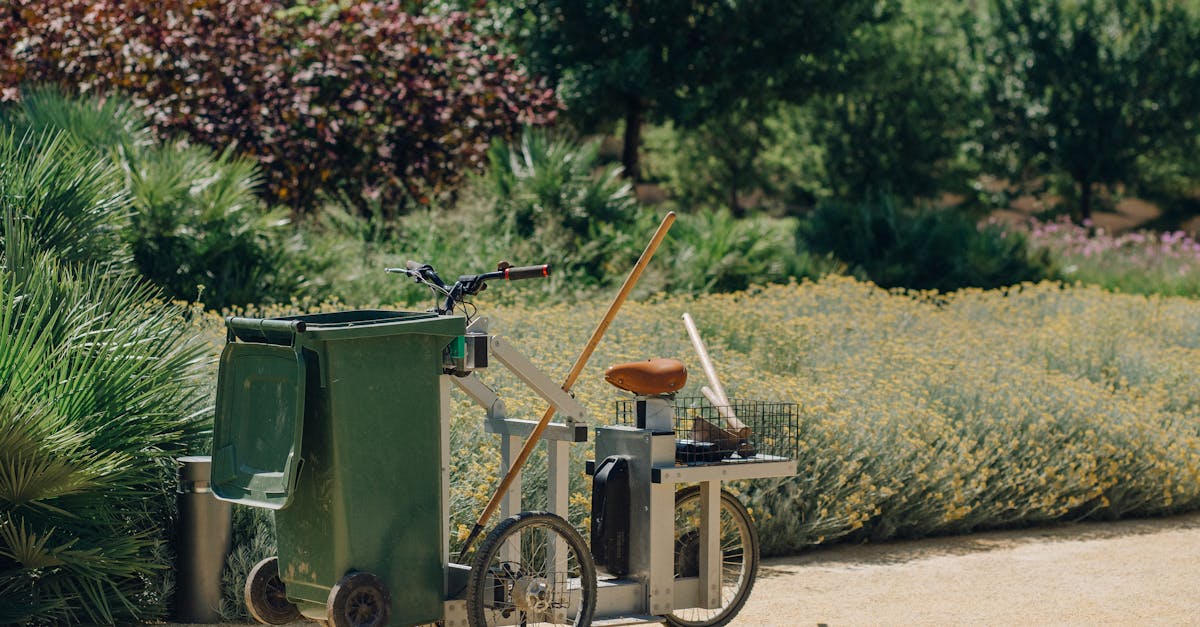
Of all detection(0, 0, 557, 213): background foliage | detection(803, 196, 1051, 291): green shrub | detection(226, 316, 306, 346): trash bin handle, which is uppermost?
detection(0, 0, 557, 213): background foliage

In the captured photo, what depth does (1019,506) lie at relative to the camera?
26.6 ft

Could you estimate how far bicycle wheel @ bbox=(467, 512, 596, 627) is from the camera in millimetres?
4625

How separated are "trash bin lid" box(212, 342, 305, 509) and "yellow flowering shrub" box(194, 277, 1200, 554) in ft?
5.42

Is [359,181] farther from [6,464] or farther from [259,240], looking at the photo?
[6,464]

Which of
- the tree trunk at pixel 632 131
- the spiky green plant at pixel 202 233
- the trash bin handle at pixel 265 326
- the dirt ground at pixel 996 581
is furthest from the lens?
the tree trunk at pixel 632 131

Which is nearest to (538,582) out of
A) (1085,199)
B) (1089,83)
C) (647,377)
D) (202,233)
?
(647,377)

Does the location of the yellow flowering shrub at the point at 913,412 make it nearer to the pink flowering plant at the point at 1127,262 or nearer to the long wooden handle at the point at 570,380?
the long wooden handle at the point at 570,380

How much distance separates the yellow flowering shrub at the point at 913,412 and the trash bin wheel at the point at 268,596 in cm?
120

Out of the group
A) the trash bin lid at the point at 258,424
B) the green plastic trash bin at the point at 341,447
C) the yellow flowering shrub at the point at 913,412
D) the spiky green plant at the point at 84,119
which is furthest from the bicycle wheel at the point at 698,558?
the spiky green plant at the point at 84,119

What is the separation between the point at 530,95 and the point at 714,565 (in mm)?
10851

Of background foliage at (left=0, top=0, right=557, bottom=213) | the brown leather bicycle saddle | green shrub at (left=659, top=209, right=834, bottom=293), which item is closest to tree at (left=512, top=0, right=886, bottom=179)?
background foliage at (left=0, top=0, right=557, bottom=213)

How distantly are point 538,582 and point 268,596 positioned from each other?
Result: 3.09 feet

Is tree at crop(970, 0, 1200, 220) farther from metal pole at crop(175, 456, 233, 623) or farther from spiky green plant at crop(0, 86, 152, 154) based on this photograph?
metal pole at crop(175, 456, 233, 623)

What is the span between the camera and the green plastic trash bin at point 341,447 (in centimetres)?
422
